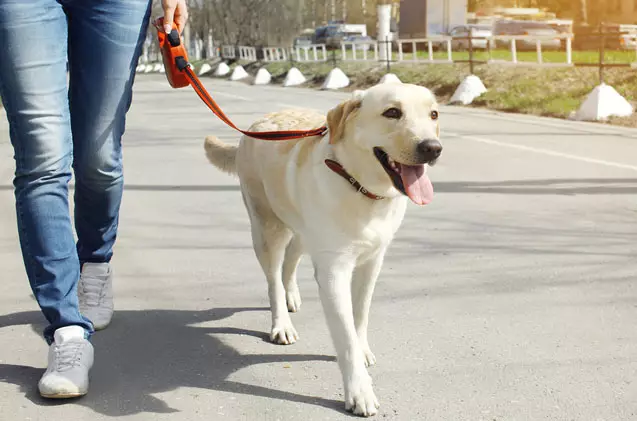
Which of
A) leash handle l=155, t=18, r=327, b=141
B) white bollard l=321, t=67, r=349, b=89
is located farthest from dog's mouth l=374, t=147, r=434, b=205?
white bollard l=321, t=67, r=349, b=89

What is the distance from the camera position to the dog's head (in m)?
3.26

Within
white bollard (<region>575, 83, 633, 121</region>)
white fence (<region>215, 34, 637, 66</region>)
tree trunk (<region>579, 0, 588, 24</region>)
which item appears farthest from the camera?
tree trunk (<region>579, 0, 588, 24</region>)

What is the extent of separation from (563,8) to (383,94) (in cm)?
4417

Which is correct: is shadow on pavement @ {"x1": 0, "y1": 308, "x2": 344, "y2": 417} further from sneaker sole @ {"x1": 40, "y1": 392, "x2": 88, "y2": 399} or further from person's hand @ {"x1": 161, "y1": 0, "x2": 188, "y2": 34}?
person's hand @ {"x1": 161, "y1": 0, "x2": 188, "y2": 34}

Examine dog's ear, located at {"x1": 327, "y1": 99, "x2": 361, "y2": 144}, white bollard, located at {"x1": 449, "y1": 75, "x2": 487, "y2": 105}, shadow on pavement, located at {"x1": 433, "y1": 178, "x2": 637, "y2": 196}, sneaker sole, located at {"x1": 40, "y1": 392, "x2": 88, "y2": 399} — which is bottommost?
white bollard, located at {"x1": 449, "y1": 75, "x2": 487, "y2": 105}

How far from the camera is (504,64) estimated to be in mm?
20828

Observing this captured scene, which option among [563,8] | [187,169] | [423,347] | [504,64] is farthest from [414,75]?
[563,8]

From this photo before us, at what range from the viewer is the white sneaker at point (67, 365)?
336 cm

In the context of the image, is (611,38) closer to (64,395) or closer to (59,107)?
(59,107)

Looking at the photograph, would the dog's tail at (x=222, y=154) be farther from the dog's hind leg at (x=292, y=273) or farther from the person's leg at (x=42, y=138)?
the person's leg at (x=42, y=138)

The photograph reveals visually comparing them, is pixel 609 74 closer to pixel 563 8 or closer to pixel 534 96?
pixel 534 96

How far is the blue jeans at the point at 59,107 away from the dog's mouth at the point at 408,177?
1175 millimetres

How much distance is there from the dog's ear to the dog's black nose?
12.8 inches

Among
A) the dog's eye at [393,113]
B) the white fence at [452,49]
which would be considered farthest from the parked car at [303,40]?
the dog's eye at [393,113]
